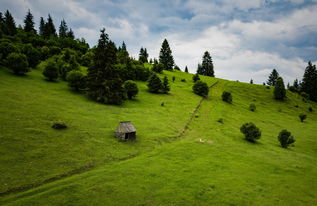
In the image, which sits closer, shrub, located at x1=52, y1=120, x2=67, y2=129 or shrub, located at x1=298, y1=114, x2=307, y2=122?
shrub, located at x1=52, y1=120, x2=67, y2=129

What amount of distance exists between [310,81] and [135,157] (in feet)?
408

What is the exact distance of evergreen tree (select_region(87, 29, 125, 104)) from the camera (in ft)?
174

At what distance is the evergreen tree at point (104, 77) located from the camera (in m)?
53.2

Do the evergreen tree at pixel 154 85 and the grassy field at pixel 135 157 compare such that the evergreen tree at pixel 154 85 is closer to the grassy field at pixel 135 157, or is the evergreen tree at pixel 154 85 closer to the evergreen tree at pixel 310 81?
the grassy field at pixel 135 157

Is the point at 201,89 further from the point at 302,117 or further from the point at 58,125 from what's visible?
the point at 58,125

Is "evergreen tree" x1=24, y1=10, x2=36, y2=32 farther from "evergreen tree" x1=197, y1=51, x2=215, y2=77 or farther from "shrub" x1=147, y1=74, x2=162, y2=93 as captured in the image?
"evergreen tree" x1=197, y1=51, x2=215, y2=77

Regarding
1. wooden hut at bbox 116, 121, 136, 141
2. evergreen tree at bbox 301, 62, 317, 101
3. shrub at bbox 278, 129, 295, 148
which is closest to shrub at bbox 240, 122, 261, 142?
shrub at bbox 278, 129, 295, 148

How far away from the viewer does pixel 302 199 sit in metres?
20.7

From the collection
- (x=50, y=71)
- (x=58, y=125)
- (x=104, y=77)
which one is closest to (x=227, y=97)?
(x=104, y=77)

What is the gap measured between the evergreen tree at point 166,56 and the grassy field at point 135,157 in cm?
7342

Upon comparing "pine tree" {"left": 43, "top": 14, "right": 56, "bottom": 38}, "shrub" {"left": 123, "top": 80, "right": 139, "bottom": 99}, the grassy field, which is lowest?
the grassy field

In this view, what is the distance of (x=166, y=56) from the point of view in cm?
12181

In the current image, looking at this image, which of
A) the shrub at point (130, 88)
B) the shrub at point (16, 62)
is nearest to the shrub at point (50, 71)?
the shrub at point (16, 62)

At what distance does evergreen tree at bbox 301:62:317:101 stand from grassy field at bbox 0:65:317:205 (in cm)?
6654
